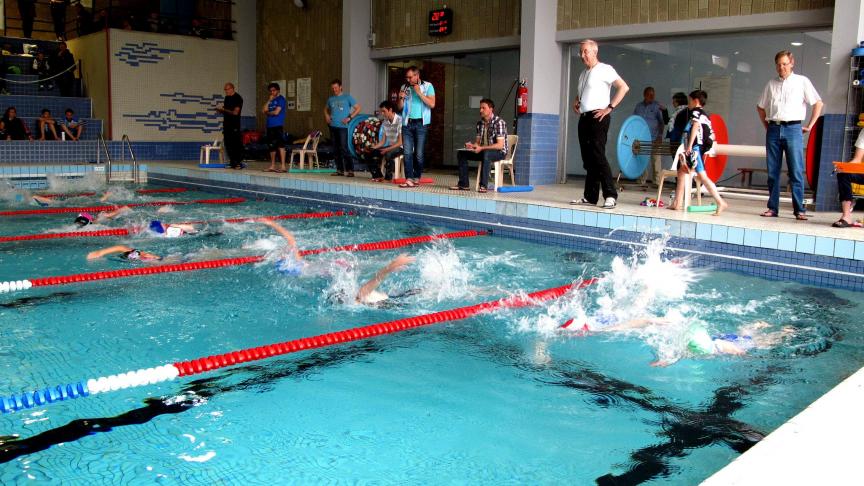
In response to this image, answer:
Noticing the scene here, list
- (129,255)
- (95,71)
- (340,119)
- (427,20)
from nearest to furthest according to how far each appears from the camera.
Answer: (129,255) < (340,119) < (427,20) < (95,71)

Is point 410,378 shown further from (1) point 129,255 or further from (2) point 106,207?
(2) point 106,207

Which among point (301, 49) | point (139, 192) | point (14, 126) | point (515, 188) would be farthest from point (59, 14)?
point (515, 188)

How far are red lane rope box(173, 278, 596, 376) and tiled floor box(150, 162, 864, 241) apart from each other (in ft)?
7.10

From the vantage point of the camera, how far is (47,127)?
1462 centimetres

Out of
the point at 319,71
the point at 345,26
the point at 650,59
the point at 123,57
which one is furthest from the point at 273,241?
the point at 123,57

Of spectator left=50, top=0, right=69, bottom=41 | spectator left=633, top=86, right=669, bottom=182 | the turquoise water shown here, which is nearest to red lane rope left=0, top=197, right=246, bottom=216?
the turquoise water

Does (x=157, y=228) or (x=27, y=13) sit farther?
(x=27, y=13)

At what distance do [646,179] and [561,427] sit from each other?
8960 millimetres

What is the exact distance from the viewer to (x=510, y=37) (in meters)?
11.1

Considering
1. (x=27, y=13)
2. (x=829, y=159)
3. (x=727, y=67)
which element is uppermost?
(x=27, y=13)

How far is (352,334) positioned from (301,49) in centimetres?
1230

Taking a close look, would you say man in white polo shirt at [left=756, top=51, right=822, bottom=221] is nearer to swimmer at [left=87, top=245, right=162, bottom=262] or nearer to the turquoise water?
the turquoise water

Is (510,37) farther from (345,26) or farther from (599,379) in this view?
(599,379)

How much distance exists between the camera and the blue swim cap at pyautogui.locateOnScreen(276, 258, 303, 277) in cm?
536
